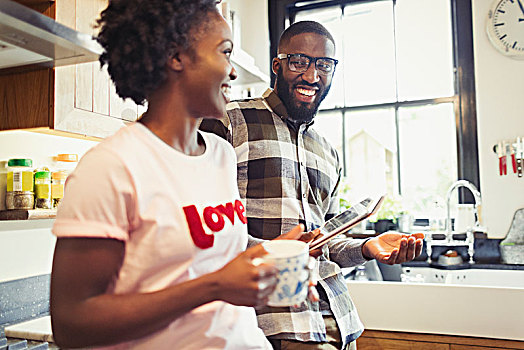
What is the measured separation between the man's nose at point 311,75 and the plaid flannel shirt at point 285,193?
0.36ft

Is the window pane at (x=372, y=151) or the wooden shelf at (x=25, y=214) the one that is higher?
the window pane at (x=372, y=151)

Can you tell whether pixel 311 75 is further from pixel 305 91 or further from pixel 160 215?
pixel 160 215

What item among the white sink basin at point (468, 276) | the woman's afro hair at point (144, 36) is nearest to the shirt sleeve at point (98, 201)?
the woman's afro hair at point (144, 36)

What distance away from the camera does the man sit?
1.28 m

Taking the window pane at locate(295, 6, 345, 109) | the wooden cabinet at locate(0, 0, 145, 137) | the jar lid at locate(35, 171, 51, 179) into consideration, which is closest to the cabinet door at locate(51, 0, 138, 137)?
the wooden cabinet at locate(0, 0, 145, 137)

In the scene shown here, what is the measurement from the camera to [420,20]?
123 inches

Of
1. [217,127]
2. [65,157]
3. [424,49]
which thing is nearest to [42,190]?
[65,157]

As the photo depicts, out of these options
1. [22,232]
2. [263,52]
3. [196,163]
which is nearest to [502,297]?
[196,163]

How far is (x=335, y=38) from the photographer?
11.0ft

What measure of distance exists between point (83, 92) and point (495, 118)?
2.31 m

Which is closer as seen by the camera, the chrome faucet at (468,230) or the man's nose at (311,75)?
the man's nose at (311,75)

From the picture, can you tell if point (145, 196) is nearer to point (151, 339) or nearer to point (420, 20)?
point (151, 339)

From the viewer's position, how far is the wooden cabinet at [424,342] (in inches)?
79.1

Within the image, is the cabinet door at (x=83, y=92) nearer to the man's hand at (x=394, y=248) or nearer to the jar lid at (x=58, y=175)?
the jar lid at (x=58, y=175)
